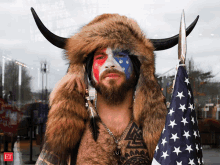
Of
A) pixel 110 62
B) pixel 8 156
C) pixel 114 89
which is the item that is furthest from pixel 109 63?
pixel 8 156

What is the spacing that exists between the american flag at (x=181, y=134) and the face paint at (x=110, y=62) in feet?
1.28

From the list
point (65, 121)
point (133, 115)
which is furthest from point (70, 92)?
point (133, 115)

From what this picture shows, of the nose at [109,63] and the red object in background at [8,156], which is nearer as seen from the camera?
the nose at [109,63]

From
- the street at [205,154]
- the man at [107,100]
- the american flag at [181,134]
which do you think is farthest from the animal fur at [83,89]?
the street at [205,154]

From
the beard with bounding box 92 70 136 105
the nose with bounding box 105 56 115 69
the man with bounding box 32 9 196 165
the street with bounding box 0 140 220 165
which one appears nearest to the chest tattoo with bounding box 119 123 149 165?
the man with bounding box 32 9 196 165

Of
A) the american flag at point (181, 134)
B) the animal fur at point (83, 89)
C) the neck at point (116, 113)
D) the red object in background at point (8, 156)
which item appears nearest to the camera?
the american flag at point (181, 134)

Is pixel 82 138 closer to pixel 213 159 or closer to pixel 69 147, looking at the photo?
pixel 69 147

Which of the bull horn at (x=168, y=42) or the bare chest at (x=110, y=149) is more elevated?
the bull horn at (x=168, y=42)

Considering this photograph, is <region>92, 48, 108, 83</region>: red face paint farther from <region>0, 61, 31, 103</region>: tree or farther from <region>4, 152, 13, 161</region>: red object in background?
<region>4, 152, 13, 161</region>: red object in background

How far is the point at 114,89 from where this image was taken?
1.39 m

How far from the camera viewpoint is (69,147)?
1.35 m

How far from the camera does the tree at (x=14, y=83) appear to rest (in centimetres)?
302

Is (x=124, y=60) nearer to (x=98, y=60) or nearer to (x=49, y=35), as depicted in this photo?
(x=98, y=60)

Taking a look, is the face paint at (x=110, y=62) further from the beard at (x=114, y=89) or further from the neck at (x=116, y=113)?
the neck at (x=116, y=113)
